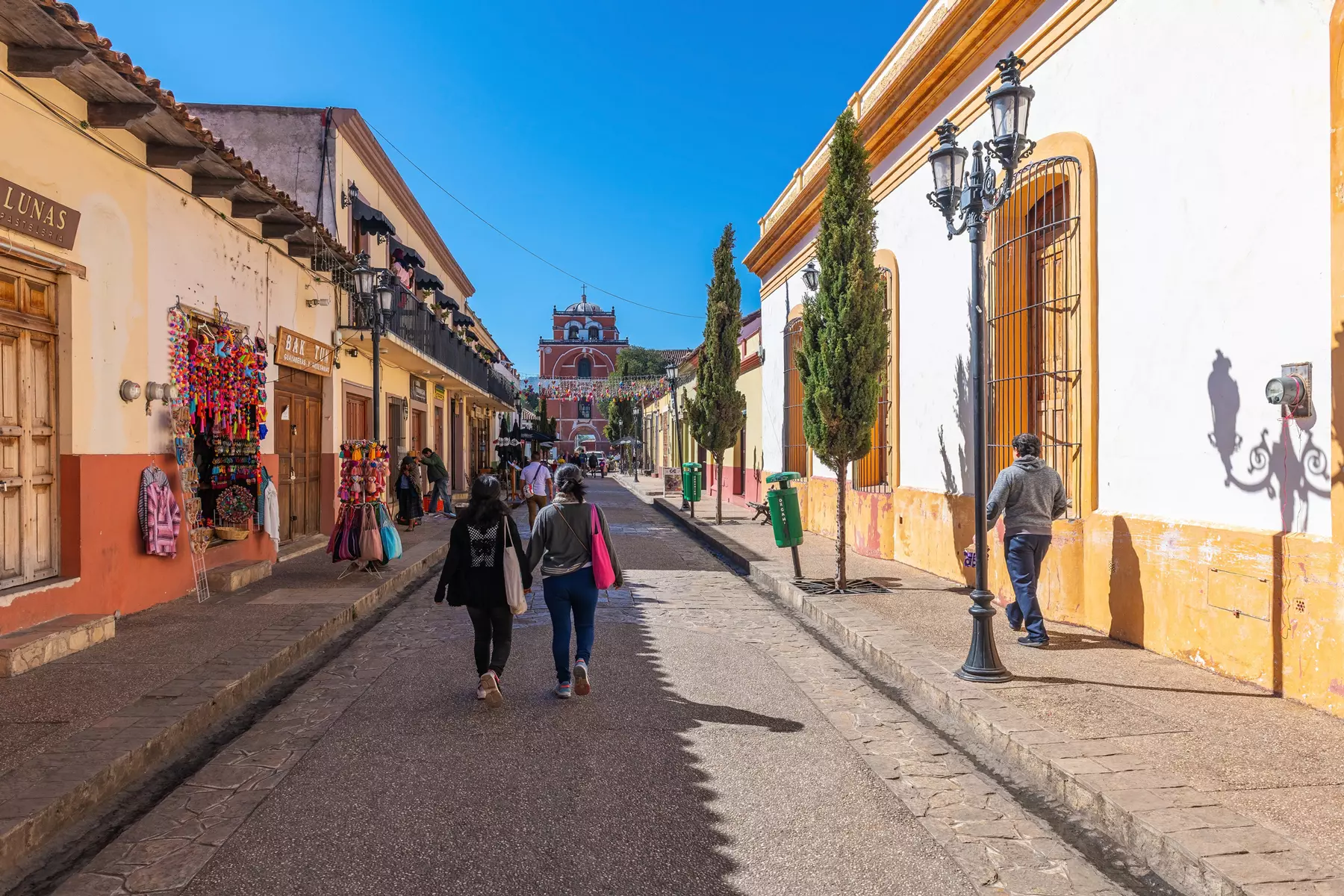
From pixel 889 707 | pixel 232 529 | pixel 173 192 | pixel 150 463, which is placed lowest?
pixel 889 707

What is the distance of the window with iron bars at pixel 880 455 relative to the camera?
12.5 meters

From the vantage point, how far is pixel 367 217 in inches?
658

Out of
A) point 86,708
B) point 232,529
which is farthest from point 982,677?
point 232,529

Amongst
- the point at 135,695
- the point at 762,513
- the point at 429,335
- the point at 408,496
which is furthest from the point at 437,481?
the point at 135,695

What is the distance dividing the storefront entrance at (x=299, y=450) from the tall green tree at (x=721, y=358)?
27.9 feet

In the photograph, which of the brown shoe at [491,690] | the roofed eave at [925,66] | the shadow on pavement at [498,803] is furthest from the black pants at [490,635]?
the roofed eave at [925,66]

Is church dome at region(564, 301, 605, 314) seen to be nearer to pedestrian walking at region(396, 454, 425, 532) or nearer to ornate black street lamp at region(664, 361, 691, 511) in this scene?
ornate black street lamp at region(664, 361, 691, 511)

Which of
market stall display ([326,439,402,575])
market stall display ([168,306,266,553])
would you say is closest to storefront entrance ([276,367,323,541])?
market stall display ([168,306,266,553])

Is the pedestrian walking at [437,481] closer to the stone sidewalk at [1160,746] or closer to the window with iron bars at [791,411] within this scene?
the window with iron bars at [791,411]

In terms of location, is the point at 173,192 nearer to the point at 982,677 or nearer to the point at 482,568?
the point at 482,568

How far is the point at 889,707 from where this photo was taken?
566cm

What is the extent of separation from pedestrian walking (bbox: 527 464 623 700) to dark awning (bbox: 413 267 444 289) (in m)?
17.5

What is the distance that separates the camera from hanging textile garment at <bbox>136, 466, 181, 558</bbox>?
26.5ft

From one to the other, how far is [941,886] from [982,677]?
2803 millimetres
